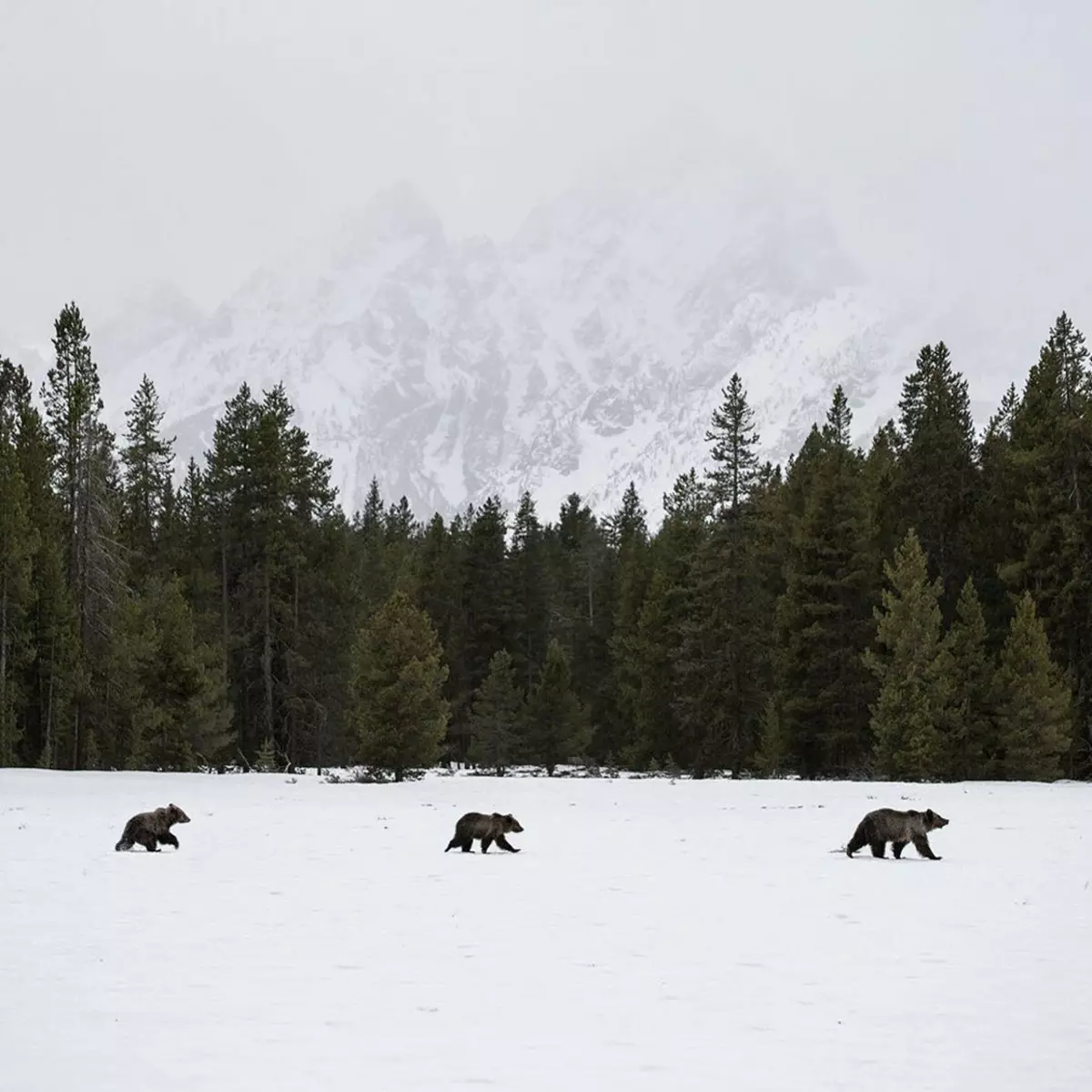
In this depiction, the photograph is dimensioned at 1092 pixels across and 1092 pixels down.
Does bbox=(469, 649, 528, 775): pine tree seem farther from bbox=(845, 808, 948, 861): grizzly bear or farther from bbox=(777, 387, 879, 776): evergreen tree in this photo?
bbox=(845, 808, 948, 861): grizzly bear

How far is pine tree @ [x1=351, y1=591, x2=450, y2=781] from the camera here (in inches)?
1633

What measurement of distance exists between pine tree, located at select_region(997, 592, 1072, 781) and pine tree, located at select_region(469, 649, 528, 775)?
26.1 metres

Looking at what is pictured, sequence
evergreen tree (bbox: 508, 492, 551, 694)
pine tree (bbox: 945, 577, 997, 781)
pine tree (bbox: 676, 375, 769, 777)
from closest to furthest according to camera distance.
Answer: pine tree (bbox: 945, 577, 997, 781)
pine tree (bbox: 676, 375, 769, 777)
evergreen tree (bbox: 508, 492, 551, 694)

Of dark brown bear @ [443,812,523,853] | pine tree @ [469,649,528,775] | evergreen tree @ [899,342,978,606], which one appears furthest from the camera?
pine tree @ [469,649,528,775]

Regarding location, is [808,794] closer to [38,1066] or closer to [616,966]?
[616,966]

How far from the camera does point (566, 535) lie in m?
113

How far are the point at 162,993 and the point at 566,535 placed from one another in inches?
4105

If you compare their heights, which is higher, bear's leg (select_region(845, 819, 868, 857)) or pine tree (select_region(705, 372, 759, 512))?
pine tree (select_region(705, 372, 759, 512))

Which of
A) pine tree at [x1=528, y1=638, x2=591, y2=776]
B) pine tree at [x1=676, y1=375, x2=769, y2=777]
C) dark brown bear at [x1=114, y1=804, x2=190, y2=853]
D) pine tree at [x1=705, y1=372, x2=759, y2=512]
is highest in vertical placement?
pine tree at [x1=705, y1=372, x2=759, y2=512]

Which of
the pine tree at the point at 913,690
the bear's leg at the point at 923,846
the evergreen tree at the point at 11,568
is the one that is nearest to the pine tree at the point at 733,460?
the pine tree at the point at 913,690

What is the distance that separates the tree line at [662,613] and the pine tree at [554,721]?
0.15 m

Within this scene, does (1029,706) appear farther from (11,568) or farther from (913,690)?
(11,568)

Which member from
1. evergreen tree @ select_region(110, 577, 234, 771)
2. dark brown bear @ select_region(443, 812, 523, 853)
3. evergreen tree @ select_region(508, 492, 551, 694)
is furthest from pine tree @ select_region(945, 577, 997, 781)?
evergreen tree @ select_region(508, 492, 551, 694)

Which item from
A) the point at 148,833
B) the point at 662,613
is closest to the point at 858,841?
the point at 148,833
